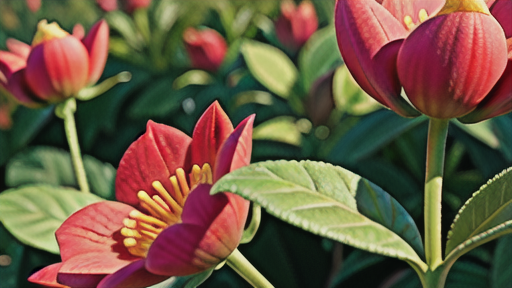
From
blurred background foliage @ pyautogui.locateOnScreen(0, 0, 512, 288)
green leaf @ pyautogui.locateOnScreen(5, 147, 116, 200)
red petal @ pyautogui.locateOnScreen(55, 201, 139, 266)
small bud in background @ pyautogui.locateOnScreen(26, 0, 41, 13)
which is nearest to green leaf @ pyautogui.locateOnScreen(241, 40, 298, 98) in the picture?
blurred background foliage @ pyautogui.locateOnScreen(0, 0, 512, 288)

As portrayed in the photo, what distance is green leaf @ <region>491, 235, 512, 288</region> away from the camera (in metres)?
0.46

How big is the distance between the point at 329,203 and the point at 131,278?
0.34 ft

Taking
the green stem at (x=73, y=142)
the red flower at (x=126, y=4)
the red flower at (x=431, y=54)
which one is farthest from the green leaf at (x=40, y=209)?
the red flower at (x=126, y=4)

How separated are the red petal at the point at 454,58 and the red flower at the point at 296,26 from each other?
543 mm

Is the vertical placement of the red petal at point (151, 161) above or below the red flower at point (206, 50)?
above

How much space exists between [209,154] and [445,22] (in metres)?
0.15

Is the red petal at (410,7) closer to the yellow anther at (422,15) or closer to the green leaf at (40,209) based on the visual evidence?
the yellow anther at (422,15)

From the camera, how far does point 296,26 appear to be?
830 millimetres

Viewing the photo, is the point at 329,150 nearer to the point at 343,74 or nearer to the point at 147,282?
the point at 343,74

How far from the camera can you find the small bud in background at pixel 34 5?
1275mm

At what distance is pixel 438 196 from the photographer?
30 cm

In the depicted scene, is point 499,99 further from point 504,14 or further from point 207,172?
point 207,172

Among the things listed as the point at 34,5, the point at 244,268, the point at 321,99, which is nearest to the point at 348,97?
the point at 321,99

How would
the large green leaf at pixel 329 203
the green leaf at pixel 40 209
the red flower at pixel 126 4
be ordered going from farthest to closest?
the red flower at pixel 126 4, the green leaf at pixel 40 209, the large green leaf at pixel 329 203
